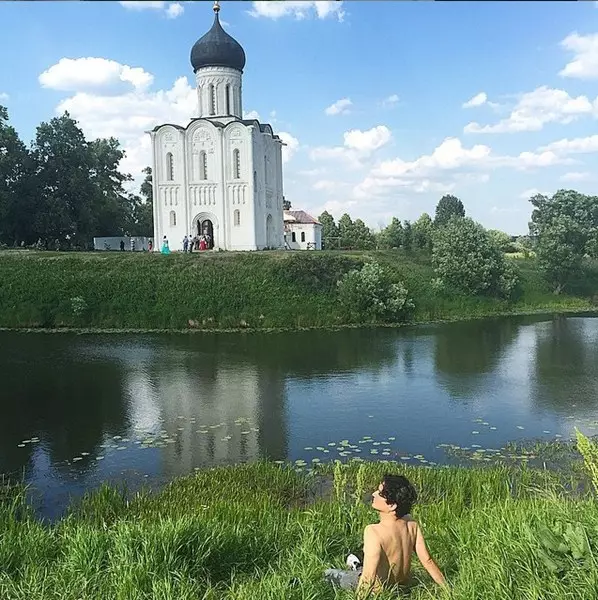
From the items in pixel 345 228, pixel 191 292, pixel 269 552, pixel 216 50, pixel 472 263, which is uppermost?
pixel 216 50

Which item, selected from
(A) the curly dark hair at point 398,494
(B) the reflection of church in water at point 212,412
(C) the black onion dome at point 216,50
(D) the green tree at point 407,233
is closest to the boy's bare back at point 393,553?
(A) the curly dark hair at point 398,494

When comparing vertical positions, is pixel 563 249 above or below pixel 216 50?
below

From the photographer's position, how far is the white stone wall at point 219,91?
4003 centimetres

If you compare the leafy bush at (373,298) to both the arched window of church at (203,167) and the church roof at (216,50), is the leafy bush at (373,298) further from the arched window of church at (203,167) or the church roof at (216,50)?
the church roof at (216,50)

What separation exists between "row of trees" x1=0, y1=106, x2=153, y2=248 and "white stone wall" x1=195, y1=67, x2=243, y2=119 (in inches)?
332

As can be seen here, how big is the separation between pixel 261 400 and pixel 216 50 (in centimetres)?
2922

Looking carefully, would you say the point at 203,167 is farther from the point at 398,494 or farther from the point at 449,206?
the point at 449,206

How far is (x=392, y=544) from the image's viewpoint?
5.18m

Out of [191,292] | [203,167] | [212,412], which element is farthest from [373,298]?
[212,412]

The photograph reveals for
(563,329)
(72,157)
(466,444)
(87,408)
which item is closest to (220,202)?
(72,157)

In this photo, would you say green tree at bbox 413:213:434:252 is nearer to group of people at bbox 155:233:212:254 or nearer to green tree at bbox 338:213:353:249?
green tree at bbox 338:213:353:249

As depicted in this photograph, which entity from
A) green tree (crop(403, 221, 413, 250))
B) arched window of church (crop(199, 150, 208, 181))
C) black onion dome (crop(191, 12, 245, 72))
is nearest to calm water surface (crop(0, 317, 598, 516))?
arched window of church (crop(199, 150, 208, 181))

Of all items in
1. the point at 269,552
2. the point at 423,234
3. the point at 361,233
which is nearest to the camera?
the point at 269,552

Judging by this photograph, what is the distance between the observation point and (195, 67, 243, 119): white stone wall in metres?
40.0
